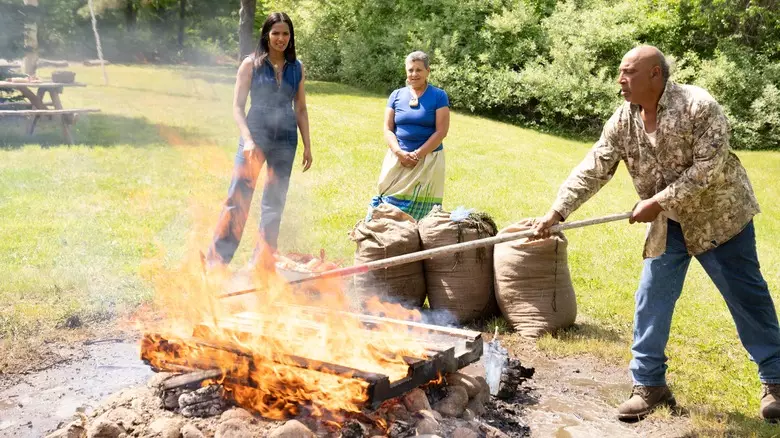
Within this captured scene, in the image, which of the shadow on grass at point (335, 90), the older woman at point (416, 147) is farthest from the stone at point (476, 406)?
the shadow on grass at point (335, 90)

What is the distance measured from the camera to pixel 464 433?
3.46m

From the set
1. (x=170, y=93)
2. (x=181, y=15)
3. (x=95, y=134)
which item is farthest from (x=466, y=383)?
(x=170, y=93)

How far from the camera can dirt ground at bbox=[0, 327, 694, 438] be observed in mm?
3904

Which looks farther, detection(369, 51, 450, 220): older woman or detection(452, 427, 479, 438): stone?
detection(369, 51, 450, 220): older woman

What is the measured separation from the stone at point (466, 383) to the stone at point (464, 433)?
0.46 meters

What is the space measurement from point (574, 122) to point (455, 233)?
13.8m

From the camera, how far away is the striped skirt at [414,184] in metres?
6.14

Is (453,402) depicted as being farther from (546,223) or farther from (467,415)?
(546,223)

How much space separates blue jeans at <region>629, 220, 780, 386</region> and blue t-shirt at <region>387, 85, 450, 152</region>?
257 centimetres

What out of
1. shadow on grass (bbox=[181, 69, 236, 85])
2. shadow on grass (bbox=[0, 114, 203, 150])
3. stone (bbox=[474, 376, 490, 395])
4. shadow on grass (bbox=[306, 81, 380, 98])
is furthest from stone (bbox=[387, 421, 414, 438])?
shadow on grass (bbox=[306, 81, 380, 98])

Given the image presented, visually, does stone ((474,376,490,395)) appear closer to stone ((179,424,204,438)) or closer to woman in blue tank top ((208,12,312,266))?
stone ((179,424,204,438))

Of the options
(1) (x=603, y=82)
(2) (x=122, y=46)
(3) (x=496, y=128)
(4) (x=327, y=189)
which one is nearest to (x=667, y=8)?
(1) (x=603, y=82)

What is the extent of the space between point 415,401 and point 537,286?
2.06 meters

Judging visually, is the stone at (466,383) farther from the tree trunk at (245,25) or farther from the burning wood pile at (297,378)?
the tree trunk at (245,25)
